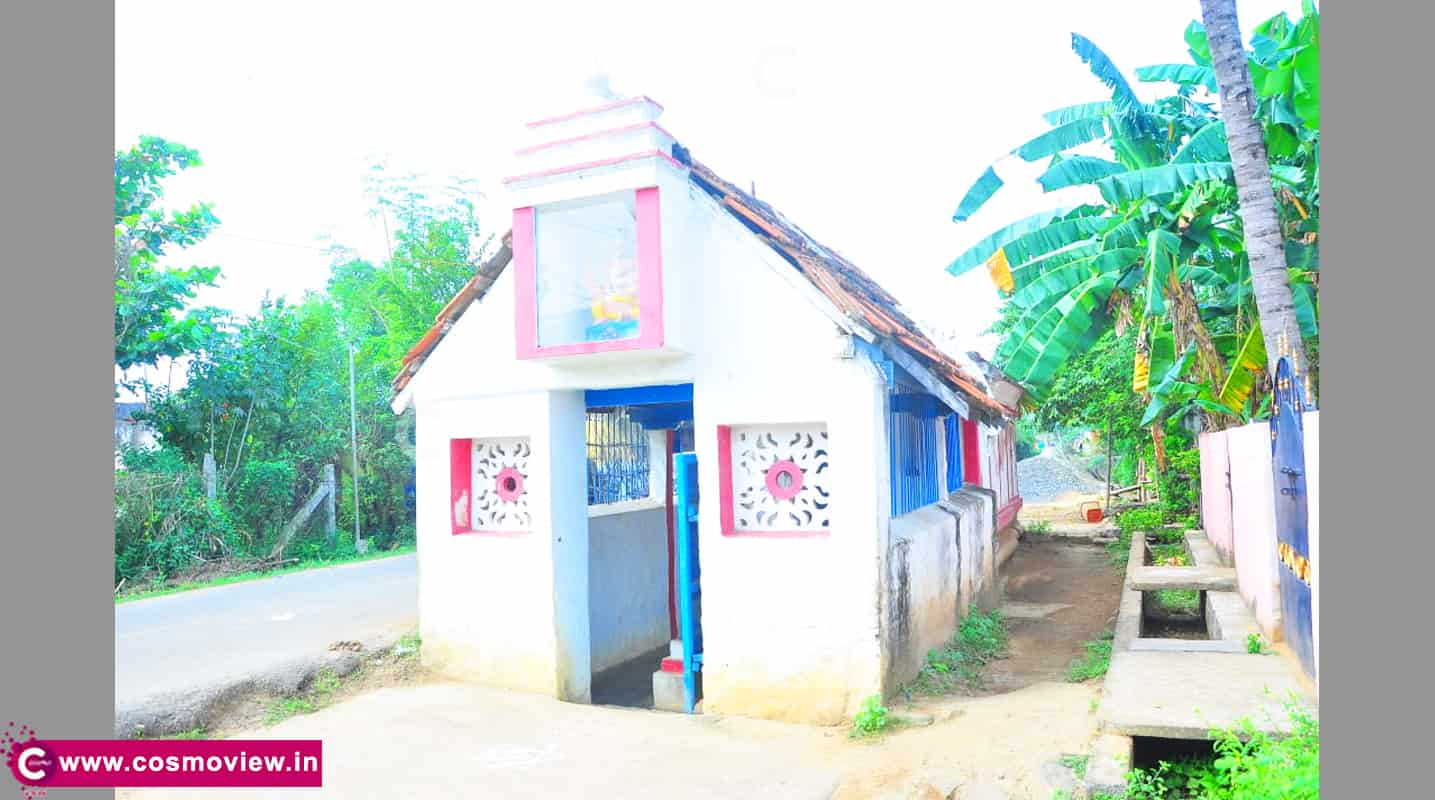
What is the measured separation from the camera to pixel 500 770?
5.92m

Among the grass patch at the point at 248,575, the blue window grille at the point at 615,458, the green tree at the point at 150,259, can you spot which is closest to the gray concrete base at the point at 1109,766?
the blue window grille at the point at 615,458

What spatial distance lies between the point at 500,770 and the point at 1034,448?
1529 inches

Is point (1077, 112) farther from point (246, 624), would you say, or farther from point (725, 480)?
point (246, 624)

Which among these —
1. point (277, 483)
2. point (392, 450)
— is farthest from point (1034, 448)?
point (277, 483)

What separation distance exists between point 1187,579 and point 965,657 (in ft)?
9.77

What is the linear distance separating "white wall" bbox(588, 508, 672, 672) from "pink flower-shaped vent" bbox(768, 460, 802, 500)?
304 cm

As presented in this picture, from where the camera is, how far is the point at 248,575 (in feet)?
51.2

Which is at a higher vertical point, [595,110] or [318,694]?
[595,110]

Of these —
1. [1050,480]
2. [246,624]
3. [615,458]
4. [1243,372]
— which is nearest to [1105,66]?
[1243,372]

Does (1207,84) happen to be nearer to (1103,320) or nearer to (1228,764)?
(1103,320)

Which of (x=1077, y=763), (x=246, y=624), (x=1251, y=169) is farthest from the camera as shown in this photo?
(x=246, y=624)

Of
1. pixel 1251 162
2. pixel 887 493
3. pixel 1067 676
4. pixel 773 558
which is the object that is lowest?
pixel 1067 676

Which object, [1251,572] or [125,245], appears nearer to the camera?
[1251,572]

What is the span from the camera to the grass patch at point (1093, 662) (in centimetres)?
765
